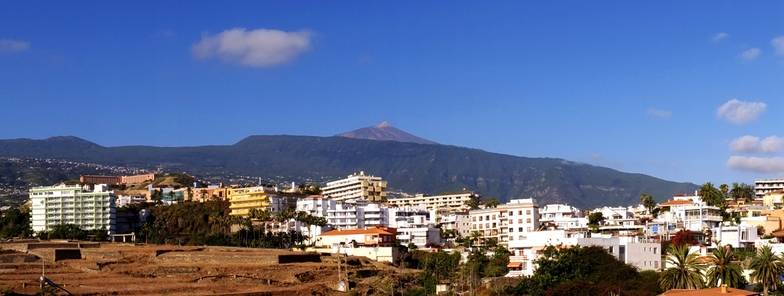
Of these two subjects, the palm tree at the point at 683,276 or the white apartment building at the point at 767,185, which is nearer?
the palm tree at the point at 683,276

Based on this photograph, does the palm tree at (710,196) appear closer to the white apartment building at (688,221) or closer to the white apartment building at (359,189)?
the white apartment building at (688,221)

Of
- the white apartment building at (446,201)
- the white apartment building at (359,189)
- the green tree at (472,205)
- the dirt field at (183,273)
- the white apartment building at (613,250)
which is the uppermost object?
the white apartment building at (359,189)

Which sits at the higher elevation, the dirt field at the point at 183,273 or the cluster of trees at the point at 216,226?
the cluster of trees at the point at 216,226

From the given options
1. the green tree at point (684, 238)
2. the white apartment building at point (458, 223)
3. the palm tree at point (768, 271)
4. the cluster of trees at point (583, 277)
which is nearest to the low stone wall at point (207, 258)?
the cluster of trees at point (583, 277)

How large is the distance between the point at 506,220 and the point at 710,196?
17.7 m

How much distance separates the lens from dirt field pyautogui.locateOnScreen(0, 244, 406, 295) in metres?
59.5

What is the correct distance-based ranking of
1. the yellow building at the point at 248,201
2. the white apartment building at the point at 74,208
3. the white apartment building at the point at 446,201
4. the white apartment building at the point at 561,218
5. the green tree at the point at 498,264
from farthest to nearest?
the white apartment building at the point at 446,201 < the white apartment building at the point at 74,208 < the yellow building at the point at 248,201 < the white apartment building at the point at 561,218 < the green tree at the point at 498,264

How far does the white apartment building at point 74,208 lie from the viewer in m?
110

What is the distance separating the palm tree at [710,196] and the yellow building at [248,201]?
42473 millimetres

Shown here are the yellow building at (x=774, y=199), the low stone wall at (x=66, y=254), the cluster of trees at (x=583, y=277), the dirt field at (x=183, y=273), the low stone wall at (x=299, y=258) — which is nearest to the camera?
the cluster of trees at (x=583, y=277)

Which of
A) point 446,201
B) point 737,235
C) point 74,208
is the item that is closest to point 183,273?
point 737,235

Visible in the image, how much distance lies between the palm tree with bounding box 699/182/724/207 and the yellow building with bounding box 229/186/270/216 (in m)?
42.5

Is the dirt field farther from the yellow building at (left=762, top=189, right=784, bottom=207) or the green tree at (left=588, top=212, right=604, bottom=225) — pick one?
the yellow building at (left=762, top=189, right=784, bottom=207)

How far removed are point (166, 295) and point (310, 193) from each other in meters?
70.3
